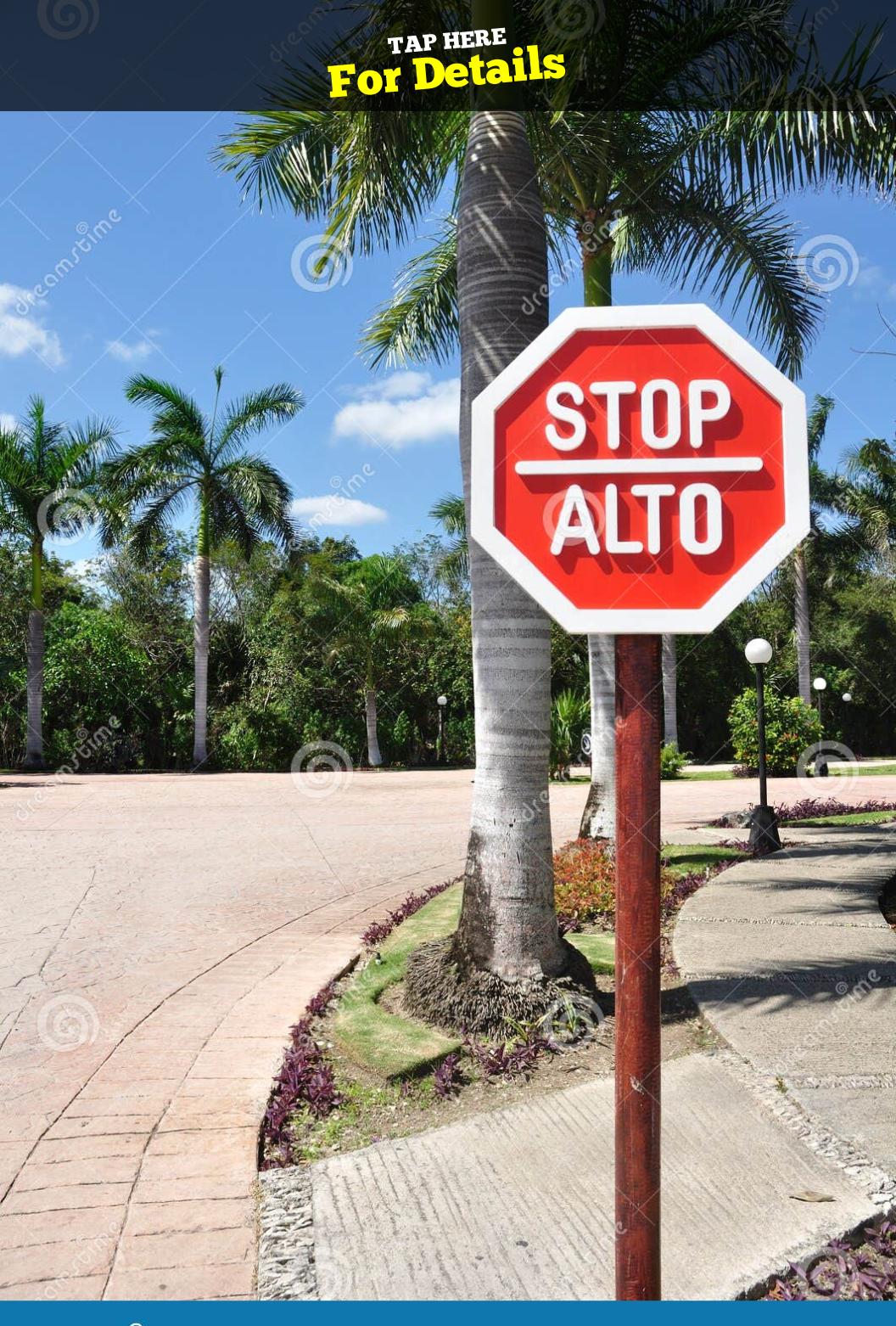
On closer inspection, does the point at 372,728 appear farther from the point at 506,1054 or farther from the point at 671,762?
the point at 506,1054

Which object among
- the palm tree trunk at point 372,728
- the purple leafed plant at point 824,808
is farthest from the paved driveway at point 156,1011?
the palm tree trunk at point 372,728

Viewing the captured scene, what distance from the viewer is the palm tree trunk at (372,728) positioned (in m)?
28.0

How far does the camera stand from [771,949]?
564 centimetres

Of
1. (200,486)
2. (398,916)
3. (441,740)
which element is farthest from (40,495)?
(398,916)

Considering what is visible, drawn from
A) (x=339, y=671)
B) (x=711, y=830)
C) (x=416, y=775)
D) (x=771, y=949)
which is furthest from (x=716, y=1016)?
(x=339, y=671)

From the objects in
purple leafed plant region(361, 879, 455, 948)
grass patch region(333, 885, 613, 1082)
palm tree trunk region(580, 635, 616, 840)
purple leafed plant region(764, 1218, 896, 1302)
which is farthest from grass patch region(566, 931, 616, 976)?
purple leafed plant region(764, 1218, 896, 1302)

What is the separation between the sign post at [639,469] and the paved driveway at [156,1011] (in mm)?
2282

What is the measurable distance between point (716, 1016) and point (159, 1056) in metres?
2.59

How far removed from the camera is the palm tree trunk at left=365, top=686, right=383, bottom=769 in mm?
28016

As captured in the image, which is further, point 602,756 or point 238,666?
point 238,666

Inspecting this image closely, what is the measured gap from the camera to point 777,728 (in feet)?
64.4

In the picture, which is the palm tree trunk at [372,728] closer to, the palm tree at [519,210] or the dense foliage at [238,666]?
the dense foliage at [238,666]

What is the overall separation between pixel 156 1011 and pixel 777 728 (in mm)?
16761

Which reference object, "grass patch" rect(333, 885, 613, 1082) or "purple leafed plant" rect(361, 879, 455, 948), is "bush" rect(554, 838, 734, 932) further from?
"purple leafed plant" rect(361, 879, 455, 948)
